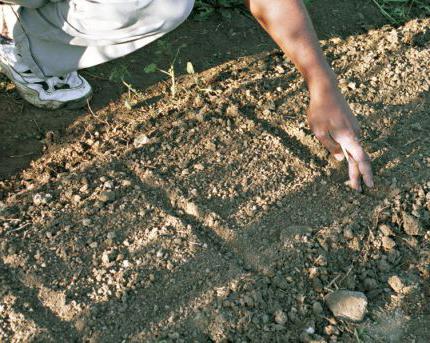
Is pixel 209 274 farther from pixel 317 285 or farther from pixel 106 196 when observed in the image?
pixel 106 196

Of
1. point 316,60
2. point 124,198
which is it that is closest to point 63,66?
point 124,198

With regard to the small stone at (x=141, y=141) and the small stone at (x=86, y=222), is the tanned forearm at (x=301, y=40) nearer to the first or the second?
the small stone at (x=141, y=141)

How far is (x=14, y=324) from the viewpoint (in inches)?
91.8

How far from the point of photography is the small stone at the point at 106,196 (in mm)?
2701

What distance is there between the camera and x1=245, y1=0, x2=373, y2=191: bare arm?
2420mm

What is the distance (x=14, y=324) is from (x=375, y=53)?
87.7 inches

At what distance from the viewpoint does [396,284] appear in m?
2.48

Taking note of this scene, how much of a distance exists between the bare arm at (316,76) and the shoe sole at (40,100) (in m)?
1.07

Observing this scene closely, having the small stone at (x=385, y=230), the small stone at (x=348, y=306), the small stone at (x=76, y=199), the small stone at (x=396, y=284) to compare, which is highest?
the small stone at (x=76, y=199)

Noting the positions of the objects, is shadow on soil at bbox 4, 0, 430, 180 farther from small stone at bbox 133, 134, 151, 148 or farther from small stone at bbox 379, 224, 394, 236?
small stone at bbox 379, 224, 394, 236

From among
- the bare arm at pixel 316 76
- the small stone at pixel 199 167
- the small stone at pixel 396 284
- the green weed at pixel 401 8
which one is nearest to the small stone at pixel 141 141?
the small stone at pixel 199 167

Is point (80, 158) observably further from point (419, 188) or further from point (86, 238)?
point (419, 188)

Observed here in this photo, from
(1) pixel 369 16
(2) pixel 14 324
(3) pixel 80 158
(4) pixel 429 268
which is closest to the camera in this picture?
(2) pixel 14 324

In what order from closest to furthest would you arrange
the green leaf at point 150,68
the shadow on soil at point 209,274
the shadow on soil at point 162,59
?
the shadow on soil at point 209,274, the shadow on soil at point 162,59, the green leaf at point 150,68
